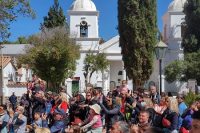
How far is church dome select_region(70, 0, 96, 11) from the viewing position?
65188mm

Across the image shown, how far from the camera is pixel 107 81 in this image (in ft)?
222

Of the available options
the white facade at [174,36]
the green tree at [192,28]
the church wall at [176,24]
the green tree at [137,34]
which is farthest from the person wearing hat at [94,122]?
the church wall at [176,24]

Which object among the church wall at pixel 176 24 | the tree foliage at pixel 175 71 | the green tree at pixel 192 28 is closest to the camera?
the tree foliage at pixel 175 71

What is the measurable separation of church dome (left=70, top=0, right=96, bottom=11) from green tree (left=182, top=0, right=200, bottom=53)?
13807mm

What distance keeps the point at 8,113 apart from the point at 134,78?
27.2 meters

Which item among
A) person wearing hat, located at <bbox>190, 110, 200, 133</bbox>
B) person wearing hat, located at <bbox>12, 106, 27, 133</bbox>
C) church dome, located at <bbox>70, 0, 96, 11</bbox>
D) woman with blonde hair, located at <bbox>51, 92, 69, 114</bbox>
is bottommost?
person wearing hat, located at <bbox>12, 106, 27, 133</bbox>

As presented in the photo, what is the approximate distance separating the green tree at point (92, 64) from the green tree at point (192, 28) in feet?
36.1

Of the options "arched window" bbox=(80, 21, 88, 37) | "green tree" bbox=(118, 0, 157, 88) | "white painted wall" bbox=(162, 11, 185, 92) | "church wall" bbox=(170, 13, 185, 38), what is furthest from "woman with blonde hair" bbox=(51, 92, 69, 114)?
"church wall" bbox=(170, 13, 185, 38)

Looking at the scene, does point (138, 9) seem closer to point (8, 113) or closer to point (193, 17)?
point (193, 17)

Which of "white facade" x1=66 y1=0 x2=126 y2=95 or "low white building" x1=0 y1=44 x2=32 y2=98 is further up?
"white facade" x1=66 y1=0 x2=126 y2=95

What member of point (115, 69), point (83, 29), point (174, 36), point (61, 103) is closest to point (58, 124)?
point (61, 103)

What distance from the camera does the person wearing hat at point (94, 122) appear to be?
11.1 meters

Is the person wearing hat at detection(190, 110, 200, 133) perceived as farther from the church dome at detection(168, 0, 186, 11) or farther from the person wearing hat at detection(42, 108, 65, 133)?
the church dome at detection(168, 0, 186, 11)

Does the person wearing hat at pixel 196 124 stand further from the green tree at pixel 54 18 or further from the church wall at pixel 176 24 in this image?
the green tree at pixel 54 18
